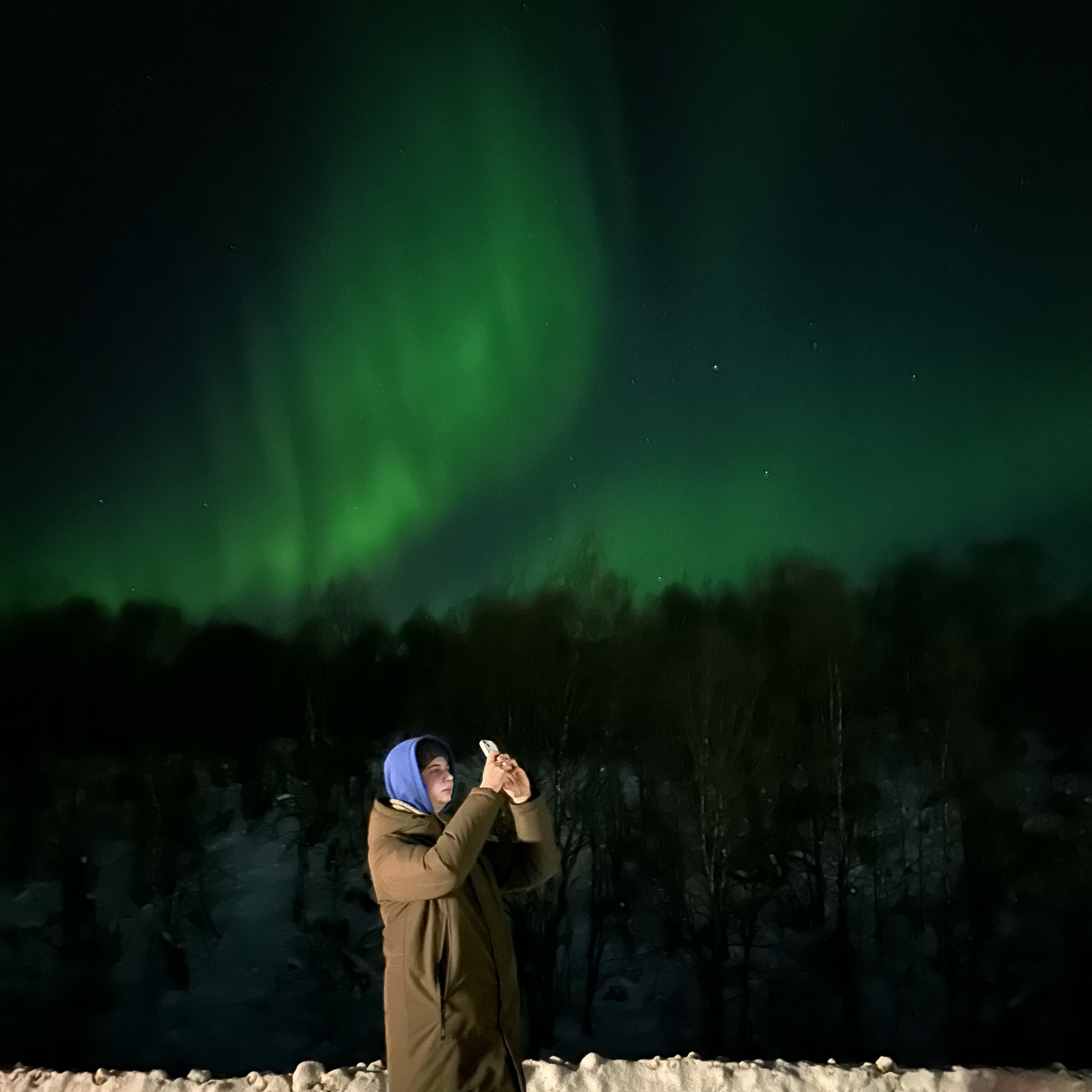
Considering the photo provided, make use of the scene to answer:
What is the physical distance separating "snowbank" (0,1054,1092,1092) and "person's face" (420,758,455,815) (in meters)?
2.44

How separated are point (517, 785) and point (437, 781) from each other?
192 mm

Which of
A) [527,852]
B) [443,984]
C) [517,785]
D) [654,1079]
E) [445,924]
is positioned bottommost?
[654,1079]

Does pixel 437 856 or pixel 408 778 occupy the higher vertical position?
pixel 408 778

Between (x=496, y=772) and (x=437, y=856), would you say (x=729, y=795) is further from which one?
(x=437, y=856)

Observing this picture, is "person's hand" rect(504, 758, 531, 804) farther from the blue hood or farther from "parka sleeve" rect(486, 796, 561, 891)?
the blue hood

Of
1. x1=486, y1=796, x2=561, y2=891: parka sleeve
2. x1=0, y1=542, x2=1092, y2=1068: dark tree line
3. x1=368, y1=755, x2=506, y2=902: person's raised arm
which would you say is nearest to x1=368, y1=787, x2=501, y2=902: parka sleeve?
x1=368, y1=755, x2=506, y2=902: person's raised arm

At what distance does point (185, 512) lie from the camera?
485cm

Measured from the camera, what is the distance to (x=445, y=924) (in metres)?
2.25

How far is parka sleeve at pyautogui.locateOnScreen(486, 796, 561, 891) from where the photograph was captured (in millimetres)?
2410

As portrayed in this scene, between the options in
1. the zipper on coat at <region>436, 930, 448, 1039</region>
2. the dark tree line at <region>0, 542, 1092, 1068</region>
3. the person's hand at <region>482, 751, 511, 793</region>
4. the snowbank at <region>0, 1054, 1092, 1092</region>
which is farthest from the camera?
the dark tree line at <region>0, 542, 1092, 1068</region>

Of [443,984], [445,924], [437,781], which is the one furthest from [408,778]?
[443,984]

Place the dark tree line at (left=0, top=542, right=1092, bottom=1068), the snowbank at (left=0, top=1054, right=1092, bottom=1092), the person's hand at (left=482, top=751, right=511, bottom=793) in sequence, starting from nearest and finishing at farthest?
1. the person's hand at (left=482, top=751, right=511, bottom=793)
2. the snowbank at (left=0, top=1054, right=1092, bottom=1092)
3. the dark tree line at (left=0, top=542, right=1092, bottom=1068)

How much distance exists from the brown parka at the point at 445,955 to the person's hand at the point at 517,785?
31mm

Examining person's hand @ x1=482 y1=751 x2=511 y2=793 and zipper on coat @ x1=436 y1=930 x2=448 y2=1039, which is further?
person's hand @ x1=482 y1=751 x2=511 y2=793
